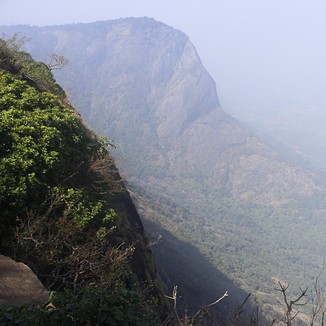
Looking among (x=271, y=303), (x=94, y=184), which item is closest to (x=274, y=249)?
(x=271, y=303)

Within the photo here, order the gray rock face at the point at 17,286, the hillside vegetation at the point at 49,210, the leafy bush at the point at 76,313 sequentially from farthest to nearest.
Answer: the hillside vegetation at the point at 49,210 < the gray rock face at the point at 17,286 < the leafy bush at the point at 76,313

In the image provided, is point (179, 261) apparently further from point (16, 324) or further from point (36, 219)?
point (16, 324)

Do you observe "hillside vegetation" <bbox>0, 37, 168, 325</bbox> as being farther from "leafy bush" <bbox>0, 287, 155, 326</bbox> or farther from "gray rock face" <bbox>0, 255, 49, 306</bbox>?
"leafy bush" <bbox>0, 287, 155, 326</bbox>

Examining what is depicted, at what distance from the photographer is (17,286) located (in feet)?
23.2

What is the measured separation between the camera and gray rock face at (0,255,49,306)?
6564mm

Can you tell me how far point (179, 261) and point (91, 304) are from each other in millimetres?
65250

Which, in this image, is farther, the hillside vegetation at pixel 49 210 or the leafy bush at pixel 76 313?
the hillside vegetation at pixel 49 210

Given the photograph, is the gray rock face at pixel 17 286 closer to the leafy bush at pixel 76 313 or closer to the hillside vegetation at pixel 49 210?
the hillside vegetation at pixel 49 210

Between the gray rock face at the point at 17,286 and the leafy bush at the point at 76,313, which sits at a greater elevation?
the leafy bush at the point at 76,313

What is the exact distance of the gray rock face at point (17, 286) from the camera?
6.56 metres

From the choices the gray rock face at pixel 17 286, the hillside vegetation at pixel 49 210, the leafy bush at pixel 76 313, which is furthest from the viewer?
the hillside vegetation at pixel 49 210

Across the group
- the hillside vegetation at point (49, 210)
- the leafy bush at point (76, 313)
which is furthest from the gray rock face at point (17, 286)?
the leafy bush at point (76, 313)

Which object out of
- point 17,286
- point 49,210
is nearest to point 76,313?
point 17,286

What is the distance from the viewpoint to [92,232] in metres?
12.5
